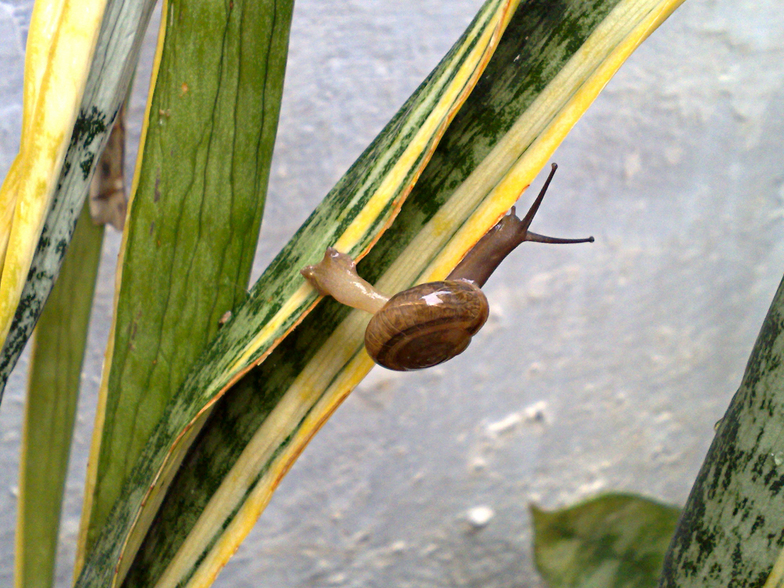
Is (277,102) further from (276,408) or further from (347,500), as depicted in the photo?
(347,500)

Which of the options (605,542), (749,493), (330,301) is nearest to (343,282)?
(330,301)

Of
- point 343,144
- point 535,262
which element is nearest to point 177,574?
point 343,144

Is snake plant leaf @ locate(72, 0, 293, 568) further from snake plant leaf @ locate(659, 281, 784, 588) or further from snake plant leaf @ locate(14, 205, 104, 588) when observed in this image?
snake plant leaf @ locate(659, 281, 784, 588)

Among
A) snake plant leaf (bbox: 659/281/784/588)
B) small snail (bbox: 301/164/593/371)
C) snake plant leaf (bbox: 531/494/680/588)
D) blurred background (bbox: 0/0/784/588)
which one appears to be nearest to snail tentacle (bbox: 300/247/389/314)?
small snail (bbox: 301/164/593/371)

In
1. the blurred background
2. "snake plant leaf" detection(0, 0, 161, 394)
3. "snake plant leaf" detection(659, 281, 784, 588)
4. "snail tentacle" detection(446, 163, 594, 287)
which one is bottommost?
the blurred background

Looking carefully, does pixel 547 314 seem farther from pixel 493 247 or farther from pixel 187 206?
pixel 187 206
